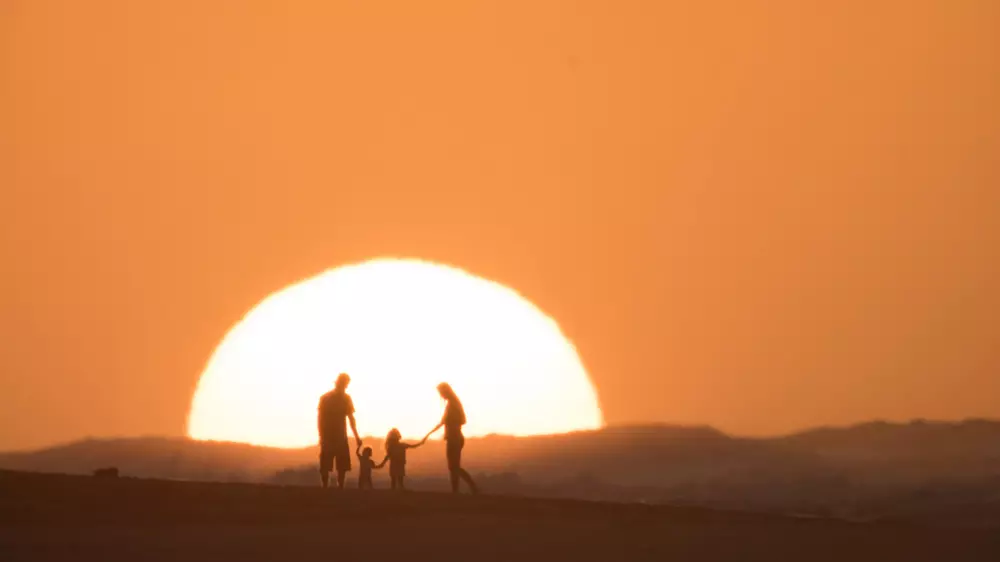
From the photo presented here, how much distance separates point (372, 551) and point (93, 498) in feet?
17.1

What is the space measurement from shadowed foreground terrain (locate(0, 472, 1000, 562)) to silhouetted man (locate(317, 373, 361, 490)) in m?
2.09

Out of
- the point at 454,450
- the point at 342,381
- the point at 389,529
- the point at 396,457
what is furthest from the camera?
the point at 396,457

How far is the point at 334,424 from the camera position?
2758 centimetres

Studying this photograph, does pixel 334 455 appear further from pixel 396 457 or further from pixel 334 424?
pixel 396 457

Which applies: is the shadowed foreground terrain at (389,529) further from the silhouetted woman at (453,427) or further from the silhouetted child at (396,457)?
the silhouetted child at (396,457)

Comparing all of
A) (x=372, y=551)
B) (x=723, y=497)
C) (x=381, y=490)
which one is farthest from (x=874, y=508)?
(x=372, y=551)

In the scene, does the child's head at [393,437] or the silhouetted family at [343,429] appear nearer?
the silhouetted family at [343,429]

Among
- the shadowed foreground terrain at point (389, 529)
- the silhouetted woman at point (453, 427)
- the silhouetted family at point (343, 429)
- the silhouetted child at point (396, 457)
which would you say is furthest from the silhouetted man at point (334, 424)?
the silhouetted child at point (396, 457)

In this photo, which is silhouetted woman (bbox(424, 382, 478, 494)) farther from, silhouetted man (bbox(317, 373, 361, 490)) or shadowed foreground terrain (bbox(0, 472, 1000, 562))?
shadowed foreground terrain (bbox(0, 472, 1000, 562))

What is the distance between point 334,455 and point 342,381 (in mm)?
1162

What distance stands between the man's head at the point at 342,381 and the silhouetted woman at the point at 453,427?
134 centimetres

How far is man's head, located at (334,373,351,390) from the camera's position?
1082 inches

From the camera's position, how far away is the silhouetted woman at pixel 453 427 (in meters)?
27.9

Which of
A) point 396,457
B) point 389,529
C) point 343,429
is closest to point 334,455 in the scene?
point 343,429
